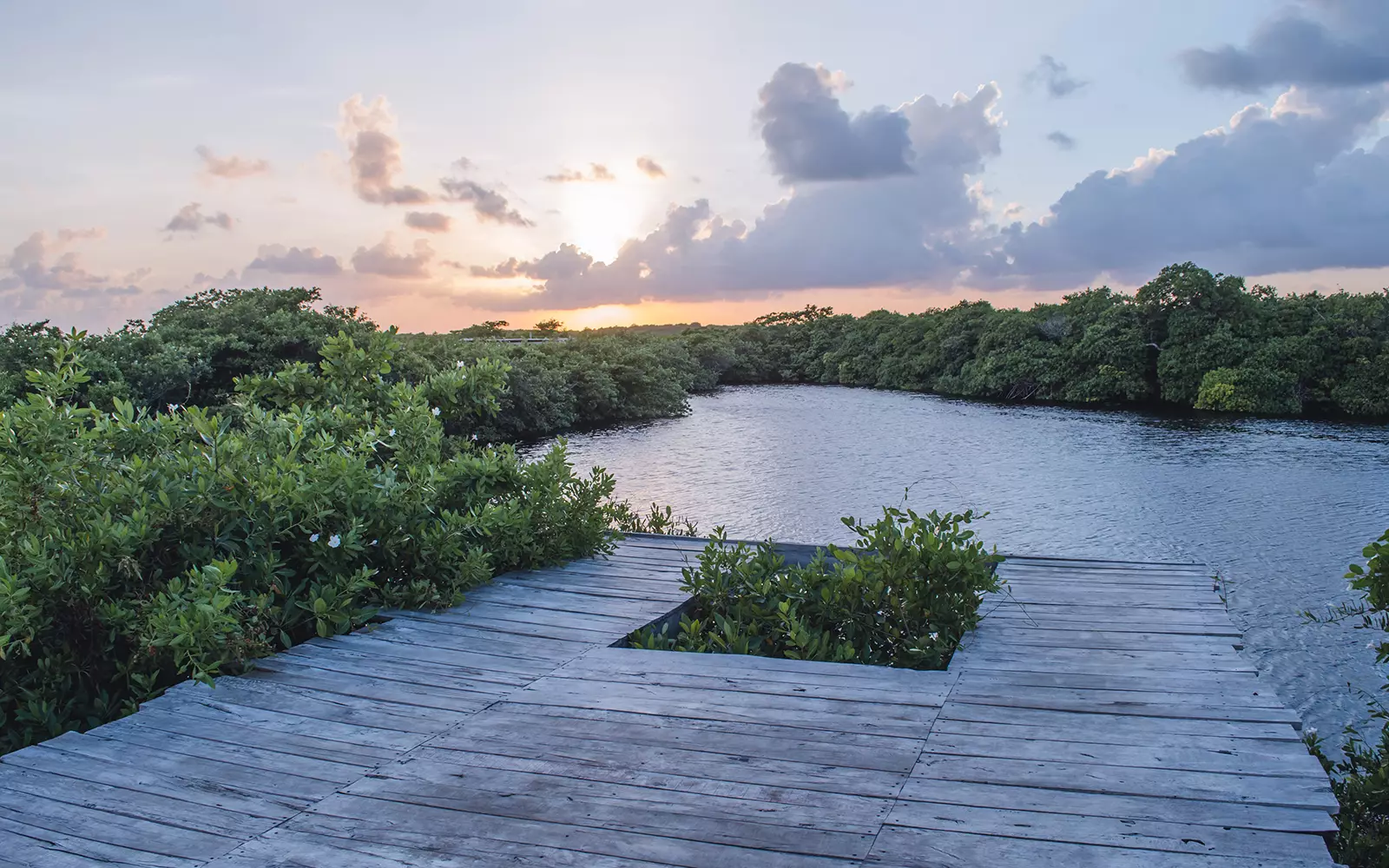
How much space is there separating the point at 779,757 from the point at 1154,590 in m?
3.21

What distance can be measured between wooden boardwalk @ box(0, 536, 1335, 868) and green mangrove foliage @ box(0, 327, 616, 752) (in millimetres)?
317

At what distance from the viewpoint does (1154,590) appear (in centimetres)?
498

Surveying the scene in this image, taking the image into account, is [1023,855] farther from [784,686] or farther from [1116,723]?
[784,686]

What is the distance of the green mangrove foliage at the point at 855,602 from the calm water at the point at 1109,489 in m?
4.36

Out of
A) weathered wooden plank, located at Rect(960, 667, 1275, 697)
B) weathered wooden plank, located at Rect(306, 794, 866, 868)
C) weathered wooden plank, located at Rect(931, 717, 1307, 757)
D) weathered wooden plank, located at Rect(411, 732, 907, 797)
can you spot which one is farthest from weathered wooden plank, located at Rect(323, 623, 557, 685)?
weathered wooden plank, located at Rect(960, 667, 1275, 697)

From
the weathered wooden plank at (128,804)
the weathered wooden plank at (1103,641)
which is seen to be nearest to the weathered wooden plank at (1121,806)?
the weathered wooden plank at (1103,641)

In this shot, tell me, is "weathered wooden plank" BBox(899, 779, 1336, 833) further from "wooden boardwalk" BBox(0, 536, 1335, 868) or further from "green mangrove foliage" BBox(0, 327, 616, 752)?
"green mangrove foliage" BBox(0, 327, 616, 752)

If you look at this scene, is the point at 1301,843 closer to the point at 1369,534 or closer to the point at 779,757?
the point at 779,757

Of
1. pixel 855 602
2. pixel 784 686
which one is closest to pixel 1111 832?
pixel 784 686

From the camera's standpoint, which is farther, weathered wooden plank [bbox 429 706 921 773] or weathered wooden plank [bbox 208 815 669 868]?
weathered wooden plank [bbox 429 706 921 773]

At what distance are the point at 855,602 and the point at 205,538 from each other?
325 cm

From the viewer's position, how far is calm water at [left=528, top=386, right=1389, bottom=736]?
9.41 meters

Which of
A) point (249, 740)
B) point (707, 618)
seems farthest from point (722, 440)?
point (249, 740)

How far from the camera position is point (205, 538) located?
13.7ft
